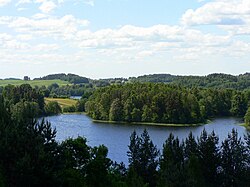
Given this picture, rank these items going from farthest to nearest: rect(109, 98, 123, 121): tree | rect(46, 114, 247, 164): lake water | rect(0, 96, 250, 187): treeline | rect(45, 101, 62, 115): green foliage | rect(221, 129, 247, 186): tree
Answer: rect(45, 101, 62, 115): green foliage → rect(109, 98, 123, 121): tree → rect(46, 114, 247, 164): lake water → rect(221, 129, 247, 186): tree → rect(0, 96, 250, 187): treeline

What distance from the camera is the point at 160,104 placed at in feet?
367

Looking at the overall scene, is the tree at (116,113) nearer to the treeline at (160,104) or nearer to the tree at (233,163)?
the treeline at (160,104)

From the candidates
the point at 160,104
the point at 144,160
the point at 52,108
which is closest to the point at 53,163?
the point at 144,160


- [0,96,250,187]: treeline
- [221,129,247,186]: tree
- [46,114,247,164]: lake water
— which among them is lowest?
[46,114,247,164]: lake water

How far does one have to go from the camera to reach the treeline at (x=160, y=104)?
108188 mm

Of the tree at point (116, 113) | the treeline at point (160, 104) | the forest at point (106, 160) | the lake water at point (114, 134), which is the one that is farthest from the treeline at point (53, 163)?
the tree at point (116, 113)

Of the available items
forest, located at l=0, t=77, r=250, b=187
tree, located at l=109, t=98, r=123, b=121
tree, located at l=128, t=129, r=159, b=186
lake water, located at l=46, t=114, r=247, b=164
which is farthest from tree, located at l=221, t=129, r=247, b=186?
tree, located at l=109, t=98, r=123, b=121

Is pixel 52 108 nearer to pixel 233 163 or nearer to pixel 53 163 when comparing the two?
pixel 233 163

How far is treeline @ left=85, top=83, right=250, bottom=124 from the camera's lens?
108188mm

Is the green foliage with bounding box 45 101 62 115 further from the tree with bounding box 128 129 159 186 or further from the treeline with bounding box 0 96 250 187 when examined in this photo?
the treeline with bounding box 0 96 250 187

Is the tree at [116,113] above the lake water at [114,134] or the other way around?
above

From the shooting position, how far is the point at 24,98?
404 feet

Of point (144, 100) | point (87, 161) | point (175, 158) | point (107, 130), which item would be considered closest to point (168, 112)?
point (144, 100)

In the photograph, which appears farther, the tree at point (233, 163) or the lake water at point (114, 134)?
the lake water at point (114, 134)
